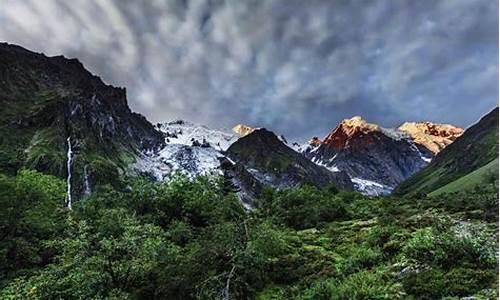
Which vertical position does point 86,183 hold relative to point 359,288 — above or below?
above

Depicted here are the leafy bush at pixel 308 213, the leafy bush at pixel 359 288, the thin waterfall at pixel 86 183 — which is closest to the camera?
the leafy bush at pixel 359 288

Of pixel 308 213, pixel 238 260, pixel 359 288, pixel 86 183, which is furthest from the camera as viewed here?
pixel 86 183

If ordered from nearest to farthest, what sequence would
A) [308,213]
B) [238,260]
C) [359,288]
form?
[359,288] < [238,260] < [308,213]

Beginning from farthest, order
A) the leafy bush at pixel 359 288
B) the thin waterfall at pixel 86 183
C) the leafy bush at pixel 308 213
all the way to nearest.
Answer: the thin waterfall at pixel 86 183 → the leafy bush at pixel 308 213 → the leafy bush at pixel 359 288

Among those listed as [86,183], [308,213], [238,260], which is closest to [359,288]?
[238,260]

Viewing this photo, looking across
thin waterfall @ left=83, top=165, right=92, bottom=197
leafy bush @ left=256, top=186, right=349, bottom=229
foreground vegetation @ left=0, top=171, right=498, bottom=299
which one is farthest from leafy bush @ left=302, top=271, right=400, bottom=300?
thin waterfall @ left=83, top=165, right=92, bottom=197

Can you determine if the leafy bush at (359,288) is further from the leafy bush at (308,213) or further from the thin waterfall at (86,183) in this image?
the thin waterfall at (86,183)

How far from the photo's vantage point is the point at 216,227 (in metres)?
24.4

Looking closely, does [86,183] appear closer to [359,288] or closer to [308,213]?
[308,213]

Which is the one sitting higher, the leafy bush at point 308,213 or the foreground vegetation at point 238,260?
the leafy bush at point 308,213

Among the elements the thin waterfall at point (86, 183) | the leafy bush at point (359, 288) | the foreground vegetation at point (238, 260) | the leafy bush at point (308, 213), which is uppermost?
the thin waterfall at point (86, 183)

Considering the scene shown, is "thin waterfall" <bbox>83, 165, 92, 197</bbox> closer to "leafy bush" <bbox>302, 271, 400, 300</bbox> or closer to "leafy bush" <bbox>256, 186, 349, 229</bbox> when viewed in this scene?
"leafy bush" <bbox>256, 186, 349, 229</bbox>

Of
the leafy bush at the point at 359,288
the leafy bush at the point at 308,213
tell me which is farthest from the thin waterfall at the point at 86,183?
the leafy bush at the point at 359,288

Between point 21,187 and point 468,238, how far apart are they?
30022 millimetres
